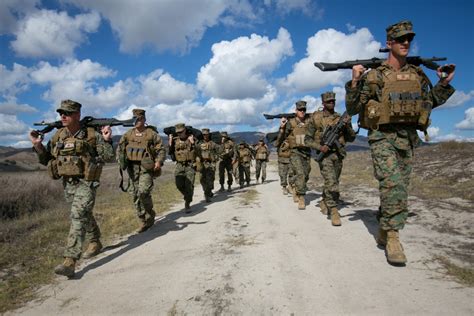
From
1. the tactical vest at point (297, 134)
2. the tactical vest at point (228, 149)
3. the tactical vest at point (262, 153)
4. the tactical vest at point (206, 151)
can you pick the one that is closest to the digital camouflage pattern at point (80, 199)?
the tactical vest at point (297, 134)

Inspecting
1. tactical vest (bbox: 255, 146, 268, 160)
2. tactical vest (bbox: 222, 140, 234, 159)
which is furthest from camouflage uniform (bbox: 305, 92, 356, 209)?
tactical vest (bbox: 255, 146, 268, 160)

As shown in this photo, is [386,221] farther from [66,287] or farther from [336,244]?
[66,287]

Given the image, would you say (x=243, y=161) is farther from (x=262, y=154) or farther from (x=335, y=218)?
(x=335, y=218)

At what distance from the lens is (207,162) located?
11859 millimetres

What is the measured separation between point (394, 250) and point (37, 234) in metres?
6.94

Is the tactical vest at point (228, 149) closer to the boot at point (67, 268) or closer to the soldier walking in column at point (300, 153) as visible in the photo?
the soldier walking in column at point (300, 153)

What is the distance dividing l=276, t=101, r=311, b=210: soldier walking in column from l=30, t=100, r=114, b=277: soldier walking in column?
193 inches

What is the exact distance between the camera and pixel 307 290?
11.2ft

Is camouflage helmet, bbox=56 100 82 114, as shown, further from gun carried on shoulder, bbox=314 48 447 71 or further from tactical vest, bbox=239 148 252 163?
tactical vest, bbox=239 148 252 163

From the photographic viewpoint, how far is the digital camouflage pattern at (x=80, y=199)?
15.3 feet

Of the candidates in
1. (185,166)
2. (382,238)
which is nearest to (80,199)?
(185,166)

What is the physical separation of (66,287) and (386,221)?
14.3 ft

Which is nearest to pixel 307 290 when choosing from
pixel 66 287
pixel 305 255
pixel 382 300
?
pixel 382 300

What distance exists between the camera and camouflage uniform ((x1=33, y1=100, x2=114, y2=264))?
190 inches
